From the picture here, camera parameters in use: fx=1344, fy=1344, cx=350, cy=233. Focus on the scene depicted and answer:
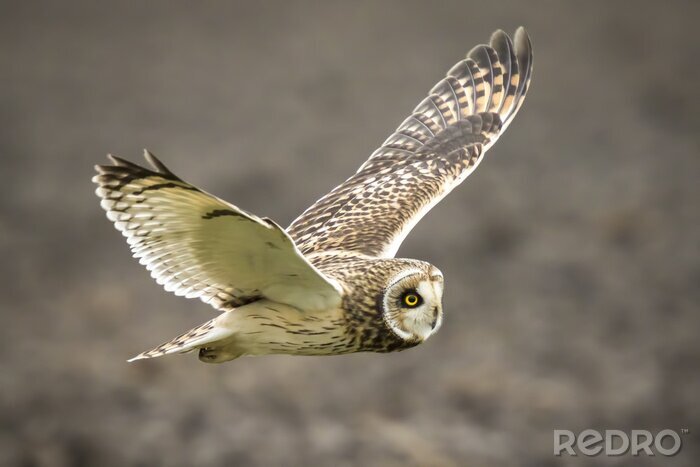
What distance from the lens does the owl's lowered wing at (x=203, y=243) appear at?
472 centimetres

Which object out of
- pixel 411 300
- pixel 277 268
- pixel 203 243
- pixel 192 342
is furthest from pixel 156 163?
pixel 411 300

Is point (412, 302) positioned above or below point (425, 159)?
below

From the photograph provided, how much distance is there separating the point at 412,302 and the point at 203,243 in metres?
0.83

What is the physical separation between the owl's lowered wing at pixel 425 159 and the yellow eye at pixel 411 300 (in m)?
0.60

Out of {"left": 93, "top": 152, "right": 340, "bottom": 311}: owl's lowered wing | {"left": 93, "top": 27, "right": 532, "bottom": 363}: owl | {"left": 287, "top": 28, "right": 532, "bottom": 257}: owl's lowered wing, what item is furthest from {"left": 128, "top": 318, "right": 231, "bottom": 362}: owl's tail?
{"left": 287, "top": 28, "right": 532, "bottom": 257}: owl's lowered wing

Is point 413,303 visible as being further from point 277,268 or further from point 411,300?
point 277,268

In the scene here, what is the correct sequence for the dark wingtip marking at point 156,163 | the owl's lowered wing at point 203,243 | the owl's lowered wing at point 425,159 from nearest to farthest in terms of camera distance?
the dark wingtip marking at point 156,163 → the owl's lowered wing at point 203,243 → the owl's lowered wing at point 425,159

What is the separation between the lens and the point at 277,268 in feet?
16.4

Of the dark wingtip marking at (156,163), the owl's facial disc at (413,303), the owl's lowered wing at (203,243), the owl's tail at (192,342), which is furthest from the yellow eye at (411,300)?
the dark wingtip marking at (156,163)

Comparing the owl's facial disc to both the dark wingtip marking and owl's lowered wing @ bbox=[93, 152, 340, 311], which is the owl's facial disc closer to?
owl's lowered wing @ bbox=[93, 152, 340, 311]

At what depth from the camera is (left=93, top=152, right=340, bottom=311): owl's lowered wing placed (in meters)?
4.72

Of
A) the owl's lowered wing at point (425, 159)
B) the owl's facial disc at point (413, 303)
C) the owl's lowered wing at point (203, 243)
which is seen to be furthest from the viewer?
the owl's lowered wing at point (425, 159)

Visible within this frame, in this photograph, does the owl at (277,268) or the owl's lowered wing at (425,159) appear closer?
the owl at (277,268)

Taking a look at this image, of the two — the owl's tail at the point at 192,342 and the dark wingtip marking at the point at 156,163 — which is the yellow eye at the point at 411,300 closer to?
the owl's tail at the point at 192,342
